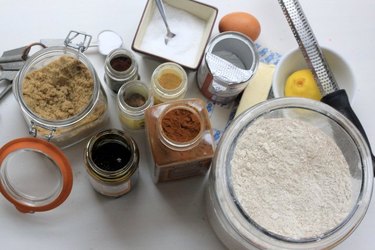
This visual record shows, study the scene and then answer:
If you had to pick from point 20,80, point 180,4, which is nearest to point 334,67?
point 180,4

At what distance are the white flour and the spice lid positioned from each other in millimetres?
Result: 235

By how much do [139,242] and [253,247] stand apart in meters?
0.20

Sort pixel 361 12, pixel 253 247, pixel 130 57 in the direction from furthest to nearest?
pixel 361 12
pixel 130 57
pixel 253 247

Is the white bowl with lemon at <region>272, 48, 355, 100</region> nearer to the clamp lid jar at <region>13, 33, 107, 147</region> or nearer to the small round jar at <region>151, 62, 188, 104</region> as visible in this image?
the small round jar at <region>151, 62, 188, 104</region>

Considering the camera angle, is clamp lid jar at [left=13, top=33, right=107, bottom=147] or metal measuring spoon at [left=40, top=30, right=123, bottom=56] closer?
clamp lid jar at [left=13, top=33, right=107, bottom=147]

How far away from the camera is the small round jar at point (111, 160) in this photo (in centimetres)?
64

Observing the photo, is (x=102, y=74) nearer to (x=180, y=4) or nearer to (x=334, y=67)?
(x=180, y=4)

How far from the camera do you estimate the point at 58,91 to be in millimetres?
670

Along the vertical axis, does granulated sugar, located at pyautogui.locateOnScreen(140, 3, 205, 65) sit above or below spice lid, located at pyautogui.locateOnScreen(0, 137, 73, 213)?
above

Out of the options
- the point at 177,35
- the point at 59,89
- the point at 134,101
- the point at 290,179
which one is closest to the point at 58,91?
the point at 59,89

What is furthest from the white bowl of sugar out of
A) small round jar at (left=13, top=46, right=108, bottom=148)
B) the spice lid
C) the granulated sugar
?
the spice lid

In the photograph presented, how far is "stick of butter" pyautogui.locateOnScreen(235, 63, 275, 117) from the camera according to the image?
744 mm

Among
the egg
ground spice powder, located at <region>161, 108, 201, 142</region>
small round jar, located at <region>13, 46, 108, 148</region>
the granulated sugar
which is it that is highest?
the egg

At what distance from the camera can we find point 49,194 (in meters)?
0.70
